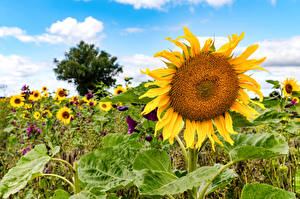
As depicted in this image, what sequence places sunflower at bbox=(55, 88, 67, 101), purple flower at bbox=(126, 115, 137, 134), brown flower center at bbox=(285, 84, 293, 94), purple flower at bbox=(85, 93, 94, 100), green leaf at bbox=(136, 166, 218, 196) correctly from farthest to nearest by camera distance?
sunflower at bbox=(55, 88, 67, 101)
purple flower at bbox=(85, 93, 94, 100)
brown flower center at bbox=(285, 84, 293, 94)
purple flower at bbox=(126, 115, 137, 134)
green leaf at bbox=(136, 166, 218, 196)

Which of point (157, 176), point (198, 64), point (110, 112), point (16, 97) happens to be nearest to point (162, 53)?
point (198, 64)

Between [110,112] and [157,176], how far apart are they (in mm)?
3794

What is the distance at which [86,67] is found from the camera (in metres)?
34.5

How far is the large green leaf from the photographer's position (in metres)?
1.07

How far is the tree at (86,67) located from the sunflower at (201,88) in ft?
108

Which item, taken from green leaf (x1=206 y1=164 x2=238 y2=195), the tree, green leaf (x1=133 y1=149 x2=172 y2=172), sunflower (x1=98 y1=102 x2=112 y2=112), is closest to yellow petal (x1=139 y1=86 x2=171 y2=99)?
green leaf (x1=133 y1=149 x2=172 y2=172)

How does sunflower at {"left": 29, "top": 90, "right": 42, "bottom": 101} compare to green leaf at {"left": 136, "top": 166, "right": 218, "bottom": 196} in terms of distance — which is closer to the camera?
green leaf at {"left": 136, "top": 166, "right": 218, "bottom": 196}

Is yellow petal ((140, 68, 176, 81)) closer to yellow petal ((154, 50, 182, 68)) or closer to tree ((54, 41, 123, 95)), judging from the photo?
yellow petal ((154, 50, 182, 68))

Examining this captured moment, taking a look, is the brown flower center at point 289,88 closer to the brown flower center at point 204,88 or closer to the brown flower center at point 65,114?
the brown flower center at point 204,88

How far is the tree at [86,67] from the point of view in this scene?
34250 millimetres

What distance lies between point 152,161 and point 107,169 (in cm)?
21

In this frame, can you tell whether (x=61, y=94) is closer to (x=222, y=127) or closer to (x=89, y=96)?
(x=89, y=96)

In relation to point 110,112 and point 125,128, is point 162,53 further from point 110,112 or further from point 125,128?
point 110,112

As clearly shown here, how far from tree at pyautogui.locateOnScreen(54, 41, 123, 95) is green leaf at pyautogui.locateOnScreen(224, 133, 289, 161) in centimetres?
3284
